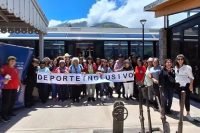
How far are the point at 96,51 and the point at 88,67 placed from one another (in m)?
10.9

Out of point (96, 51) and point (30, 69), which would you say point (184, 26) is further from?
point (96, 51)

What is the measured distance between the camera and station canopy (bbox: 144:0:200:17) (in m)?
13.2

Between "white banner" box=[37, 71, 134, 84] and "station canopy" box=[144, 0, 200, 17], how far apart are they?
302 centimetres

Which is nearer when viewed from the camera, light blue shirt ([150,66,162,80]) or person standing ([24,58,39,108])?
light blue shirt ([150,66,162,80])

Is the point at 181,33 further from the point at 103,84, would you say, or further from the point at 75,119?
the point at 75,119

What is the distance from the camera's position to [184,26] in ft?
48.1

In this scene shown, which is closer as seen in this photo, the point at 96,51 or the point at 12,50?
the point at 12,50

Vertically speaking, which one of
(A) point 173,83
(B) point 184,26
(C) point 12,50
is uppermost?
(B) point 184,26

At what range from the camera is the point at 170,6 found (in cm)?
1545

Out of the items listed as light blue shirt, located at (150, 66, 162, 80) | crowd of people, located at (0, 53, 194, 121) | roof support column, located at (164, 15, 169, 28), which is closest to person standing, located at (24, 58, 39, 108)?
crowd of people, located at (0, 53, 194, 121)

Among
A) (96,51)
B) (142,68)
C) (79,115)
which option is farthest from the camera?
(96,51)

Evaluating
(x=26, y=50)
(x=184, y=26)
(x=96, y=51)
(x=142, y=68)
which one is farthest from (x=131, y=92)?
(x=96, y=51)

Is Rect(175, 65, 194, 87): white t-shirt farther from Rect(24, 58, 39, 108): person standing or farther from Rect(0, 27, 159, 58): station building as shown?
Rect(0, 27, 159, 58): station building

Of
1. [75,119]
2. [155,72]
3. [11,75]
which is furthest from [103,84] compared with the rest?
[11,75]
